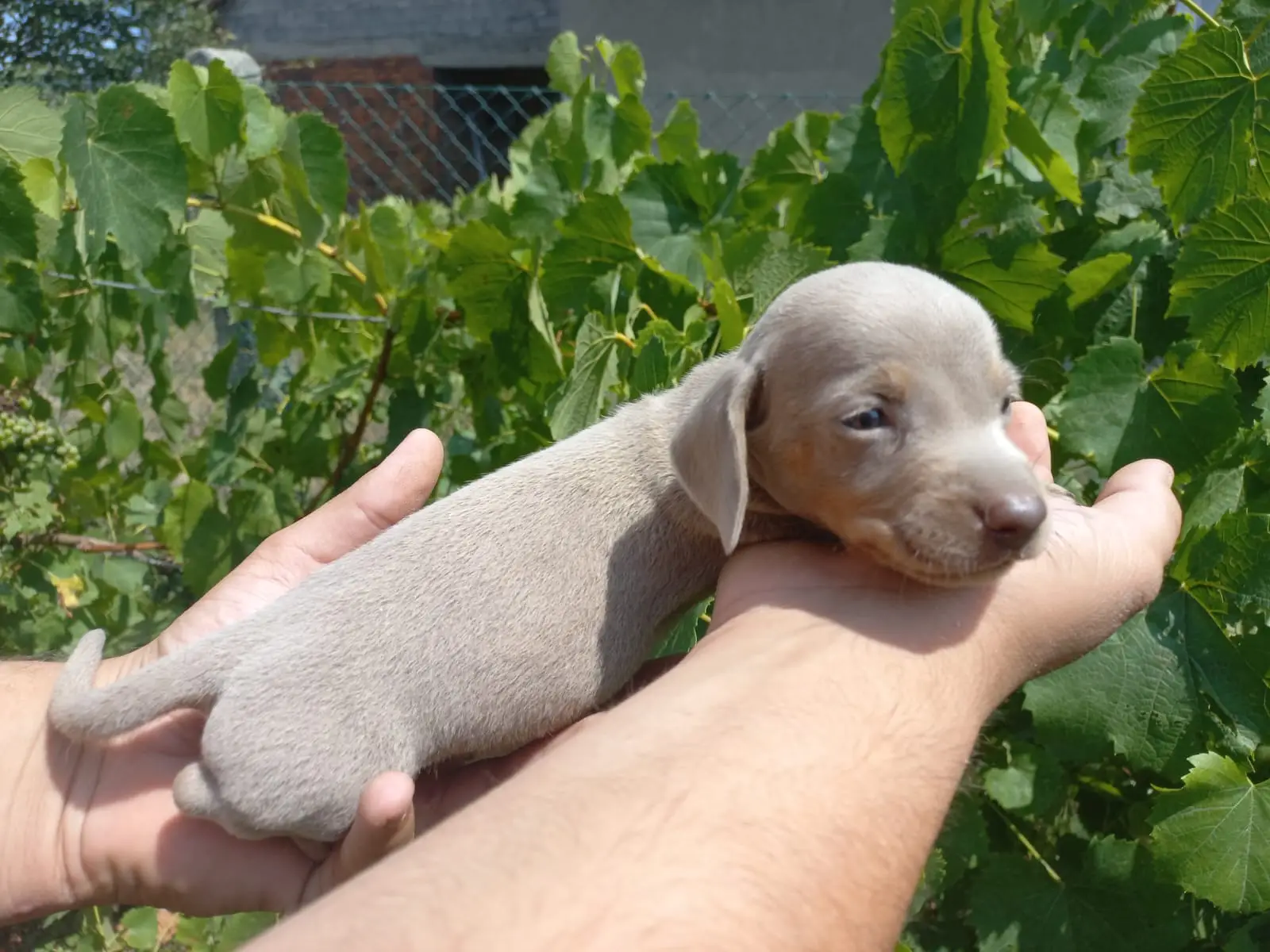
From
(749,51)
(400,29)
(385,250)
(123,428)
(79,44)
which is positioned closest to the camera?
(385,250)

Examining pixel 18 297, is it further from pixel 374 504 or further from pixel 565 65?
pixel 565 65

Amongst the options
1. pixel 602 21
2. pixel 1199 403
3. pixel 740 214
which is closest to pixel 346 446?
pixel 740 214

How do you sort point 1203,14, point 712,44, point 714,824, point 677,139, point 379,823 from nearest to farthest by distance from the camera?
point 714,824 < point 379,823 < point 1203,14 < point 677,139 < point 712,44

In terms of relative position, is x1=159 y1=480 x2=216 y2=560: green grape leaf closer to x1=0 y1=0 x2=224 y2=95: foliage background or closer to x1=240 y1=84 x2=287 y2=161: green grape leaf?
x1=240 y1=84 x2=287 y2=161: green grape leaf

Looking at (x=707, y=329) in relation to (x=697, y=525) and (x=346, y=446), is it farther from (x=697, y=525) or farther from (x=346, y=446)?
(x=346, y=446)

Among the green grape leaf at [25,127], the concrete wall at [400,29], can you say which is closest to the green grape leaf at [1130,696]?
the green grape leaf at [25,127]

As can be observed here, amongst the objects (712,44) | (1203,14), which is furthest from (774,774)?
(712,44)

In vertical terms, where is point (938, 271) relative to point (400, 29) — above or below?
above
